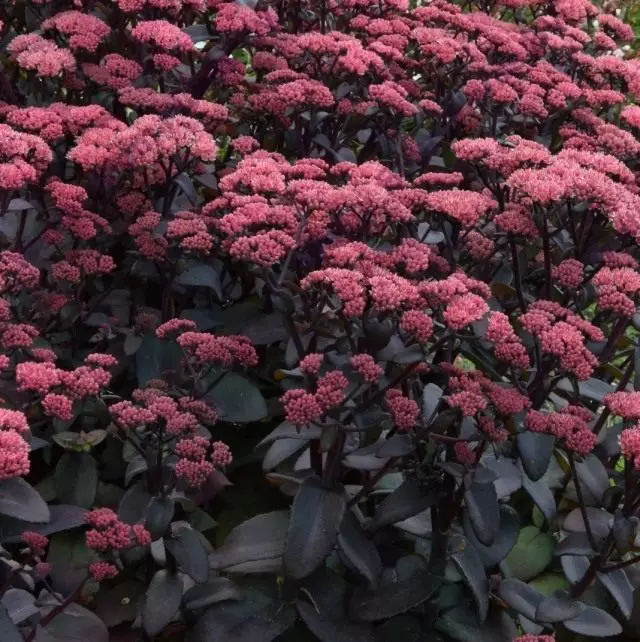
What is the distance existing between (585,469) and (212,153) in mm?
A: 1360

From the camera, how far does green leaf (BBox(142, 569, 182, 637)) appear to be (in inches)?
92.5

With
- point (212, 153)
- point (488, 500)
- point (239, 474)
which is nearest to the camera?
point (488, 500)

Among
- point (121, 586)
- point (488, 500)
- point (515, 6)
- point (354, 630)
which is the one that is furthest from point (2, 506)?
point (515, 6)

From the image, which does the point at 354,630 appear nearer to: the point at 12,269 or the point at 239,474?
the point at 239,474

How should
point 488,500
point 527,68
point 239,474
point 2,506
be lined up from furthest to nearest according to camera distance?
point 527,68
point 239,474
point 488,500
point 2,506

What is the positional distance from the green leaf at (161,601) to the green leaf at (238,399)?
1.67 feet

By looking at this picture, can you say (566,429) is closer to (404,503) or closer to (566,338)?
(566,338)

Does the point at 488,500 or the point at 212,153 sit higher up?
the point at 212,153

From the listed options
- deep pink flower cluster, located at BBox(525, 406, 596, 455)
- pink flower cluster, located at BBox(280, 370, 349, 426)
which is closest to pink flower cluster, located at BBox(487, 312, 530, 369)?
deep pink flower cluster, located at BBox(525, 406, 596, 455)

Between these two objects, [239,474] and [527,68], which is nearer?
[239,474]

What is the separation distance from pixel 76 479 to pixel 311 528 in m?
0.74

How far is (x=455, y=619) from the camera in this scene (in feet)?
8.56

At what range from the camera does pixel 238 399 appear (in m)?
2.89

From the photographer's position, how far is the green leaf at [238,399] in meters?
2.83
